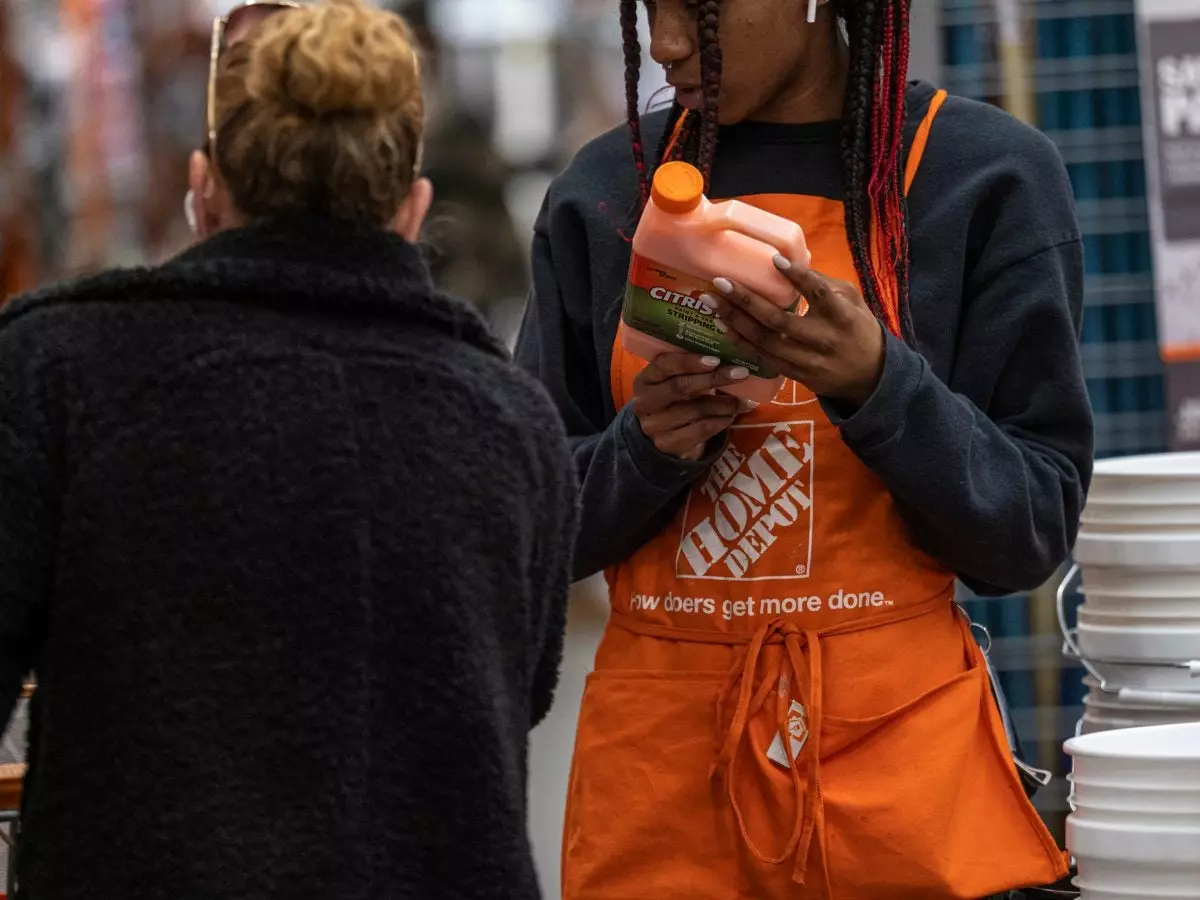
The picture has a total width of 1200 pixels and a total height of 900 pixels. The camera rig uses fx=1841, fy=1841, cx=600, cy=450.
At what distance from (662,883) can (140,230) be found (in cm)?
342

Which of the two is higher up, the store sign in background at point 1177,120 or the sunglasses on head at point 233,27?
the store sign in background at point 1177,120

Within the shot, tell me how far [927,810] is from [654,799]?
280 mm

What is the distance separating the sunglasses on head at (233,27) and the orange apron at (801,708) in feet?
1.96

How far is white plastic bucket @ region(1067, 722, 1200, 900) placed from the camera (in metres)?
2.00

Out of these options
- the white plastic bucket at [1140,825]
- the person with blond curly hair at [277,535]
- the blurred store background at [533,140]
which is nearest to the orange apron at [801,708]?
the white plastic bucket at [1140,825]

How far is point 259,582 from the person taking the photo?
1.39 meters

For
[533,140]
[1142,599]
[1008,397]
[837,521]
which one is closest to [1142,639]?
[1142,599]

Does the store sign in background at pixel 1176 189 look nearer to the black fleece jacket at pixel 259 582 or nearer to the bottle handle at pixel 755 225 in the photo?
the bottle handle at pixel 755 225

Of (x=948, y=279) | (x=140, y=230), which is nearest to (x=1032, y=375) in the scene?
(x=948, y=279)

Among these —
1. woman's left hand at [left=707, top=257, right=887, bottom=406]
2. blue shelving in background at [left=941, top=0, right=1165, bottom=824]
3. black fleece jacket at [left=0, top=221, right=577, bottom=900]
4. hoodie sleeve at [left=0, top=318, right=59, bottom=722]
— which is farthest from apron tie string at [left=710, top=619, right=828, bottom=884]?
blue shelving in background at [left=941, top=0, right=1165, bottom=824]

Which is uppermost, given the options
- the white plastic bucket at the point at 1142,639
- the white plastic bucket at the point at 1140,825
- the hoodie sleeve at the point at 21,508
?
the hoodie sleeve at the point at 21,508

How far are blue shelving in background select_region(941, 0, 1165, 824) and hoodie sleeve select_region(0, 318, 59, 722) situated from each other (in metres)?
2.58

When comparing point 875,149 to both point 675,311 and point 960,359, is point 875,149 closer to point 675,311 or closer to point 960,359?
point 960,359

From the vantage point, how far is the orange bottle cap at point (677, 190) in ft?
5.29
